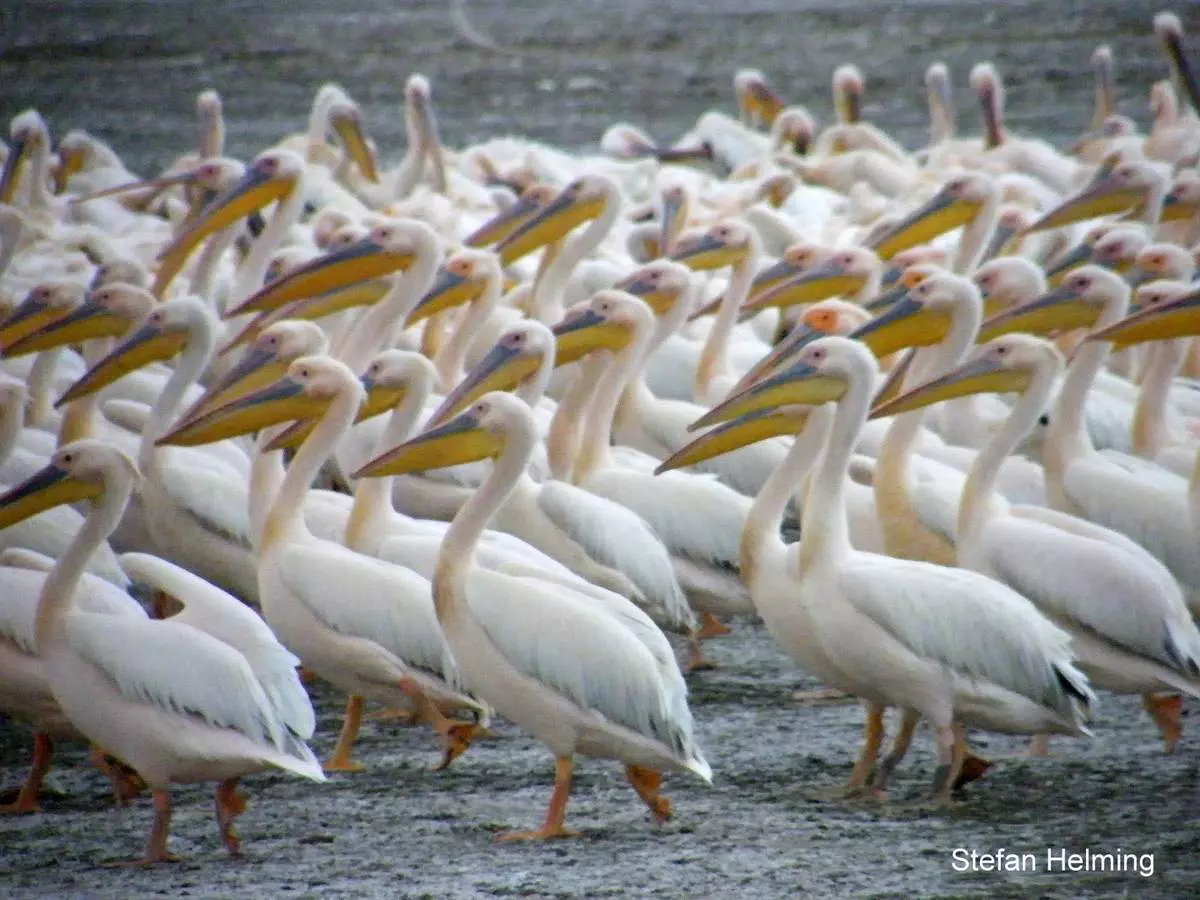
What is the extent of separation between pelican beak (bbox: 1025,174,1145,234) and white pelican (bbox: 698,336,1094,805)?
14.1 feet

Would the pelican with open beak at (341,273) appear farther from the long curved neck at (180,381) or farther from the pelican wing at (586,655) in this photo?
the pelican wing at (586,655)

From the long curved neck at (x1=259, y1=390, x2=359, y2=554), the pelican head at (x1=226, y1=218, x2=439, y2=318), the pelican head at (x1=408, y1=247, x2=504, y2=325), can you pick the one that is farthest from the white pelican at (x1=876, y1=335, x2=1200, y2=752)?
the pelican head at (x1=408, y1=247, x2=504, y2=325)

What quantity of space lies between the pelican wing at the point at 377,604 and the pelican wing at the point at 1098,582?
139 cm

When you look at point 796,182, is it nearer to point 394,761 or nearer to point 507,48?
point 394,761

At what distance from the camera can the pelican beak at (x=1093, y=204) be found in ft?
31.1

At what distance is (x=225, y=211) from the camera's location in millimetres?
9336

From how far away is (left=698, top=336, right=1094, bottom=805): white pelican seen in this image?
5168 mm

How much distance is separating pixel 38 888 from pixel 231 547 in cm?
201

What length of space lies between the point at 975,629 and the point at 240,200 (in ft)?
16.3

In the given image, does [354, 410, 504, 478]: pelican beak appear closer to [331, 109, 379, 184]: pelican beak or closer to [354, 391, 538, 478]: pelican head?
[354, 391, 538, 478]: pelican head

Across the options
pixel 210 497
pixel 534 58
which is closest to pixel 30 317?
pixel 210 497

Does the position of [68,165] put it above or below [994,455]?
below

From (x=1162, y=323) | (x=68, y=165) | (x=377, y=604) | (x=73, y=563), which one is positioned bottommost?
(x=68, y=165)

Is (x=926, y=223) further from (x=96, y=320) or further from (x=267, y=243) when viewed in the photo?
(x=96, y=320)
